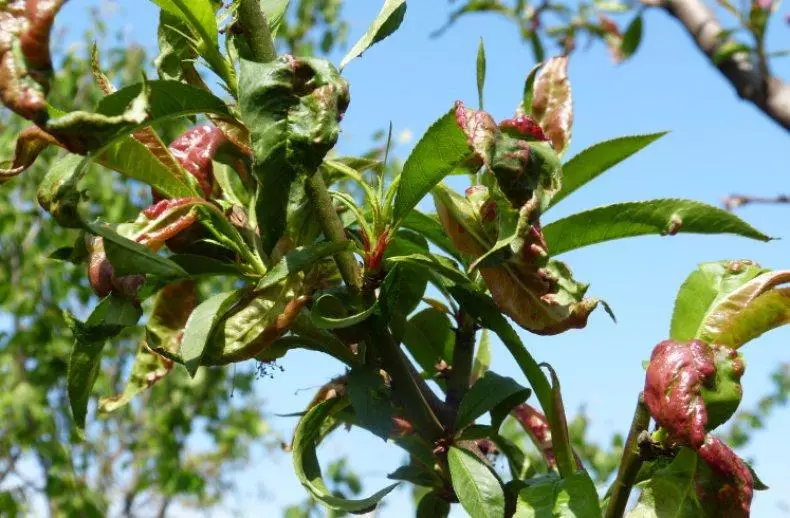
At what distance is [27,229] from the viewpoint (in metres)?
5.94

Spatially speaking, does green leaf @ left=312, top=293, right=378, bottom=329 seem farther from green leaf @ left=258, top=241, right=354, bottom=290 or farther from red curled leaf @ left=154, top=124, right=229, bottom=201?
red curled leaf @ left=154, top=124, right=229, bottom=201

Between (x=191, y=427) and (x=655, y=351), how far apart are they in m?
5.15

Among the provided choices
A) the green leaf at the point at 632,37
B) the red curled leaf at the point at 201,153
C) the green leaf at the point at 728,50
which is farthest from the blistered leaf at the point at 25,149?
the green leaf at the point at 632,37

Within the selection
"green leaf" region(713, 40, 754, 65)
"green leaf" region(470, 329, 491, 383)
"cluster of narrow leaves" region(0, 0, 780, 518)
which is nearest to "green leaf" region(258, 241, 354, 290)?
"cluster of narrow leaves" region(0, 0, 780, 518)

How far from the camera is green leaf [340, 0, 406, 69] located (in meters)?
0.77

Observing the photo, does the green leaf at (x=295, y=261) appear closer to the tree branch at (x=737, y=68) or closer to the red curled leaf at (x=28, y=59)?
the red curled leaf at (x=28, y=59)

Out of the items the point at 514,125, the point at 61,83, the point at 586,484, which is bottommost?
the point at 586,484

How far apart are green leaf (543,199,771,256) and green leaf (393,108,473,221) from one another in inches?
5.6

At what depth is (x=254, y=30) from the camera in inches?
28.0

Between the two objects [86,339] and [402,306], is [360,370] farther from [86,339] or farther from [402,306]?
[86,339]

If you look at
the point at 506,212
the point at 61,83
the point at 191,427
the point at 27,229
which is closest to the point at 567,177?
the point at 506,212

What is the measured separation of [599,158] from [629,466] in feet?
0.90

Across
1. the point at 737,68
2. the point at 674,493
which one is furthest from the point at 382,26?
the point at 737,68

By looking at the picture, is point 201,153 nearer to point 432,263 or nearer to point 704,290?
point 432,263
